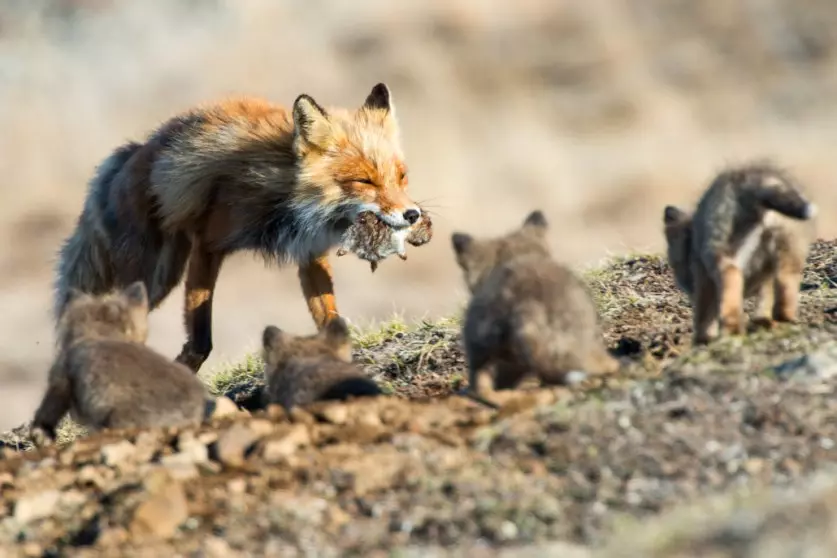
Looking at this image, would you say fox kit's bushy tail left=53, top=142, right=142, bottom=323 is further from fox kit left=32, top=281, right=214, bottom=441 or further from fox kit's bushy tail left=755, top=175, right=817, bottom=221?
fox kit's bushy tail left=755, top=175, right=817, bottom=221

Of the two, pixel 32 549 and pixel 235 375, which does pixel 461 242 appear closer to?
pixel 32 549

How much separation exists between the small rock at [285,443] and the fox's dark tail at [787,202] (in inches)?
101

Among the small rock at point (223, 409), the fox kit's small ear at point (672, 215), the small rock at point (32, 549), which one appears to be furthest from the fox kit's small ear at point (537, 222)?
the small rock at point (32, 549)

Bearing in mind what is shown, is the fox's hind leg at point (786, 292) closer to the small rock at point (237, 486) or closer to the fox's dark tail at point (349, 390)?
the fox's dark tail at point (349, 390)

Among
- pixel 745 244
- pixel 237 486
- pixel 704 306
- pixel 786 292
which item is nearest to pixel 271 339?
pixel 237 486

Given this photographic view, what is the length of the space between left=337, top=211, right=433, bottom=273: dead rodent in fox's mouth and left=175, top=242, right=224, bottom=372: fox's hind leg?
103 cm

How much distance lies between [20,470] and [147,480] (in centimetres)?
101

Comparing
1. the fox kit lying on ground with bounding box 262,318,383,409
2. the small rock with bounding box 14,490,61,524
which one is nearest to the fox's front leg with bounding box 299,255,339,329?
the fox kit lying on ground with bounding box 262,318,383,409

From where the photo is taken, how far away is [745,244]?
20.5 feet

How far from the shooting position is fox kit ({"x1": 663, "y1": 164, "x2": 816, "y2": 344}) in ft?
20.1

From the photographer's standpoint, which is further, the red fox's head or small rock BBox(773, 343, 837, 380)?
the red fox's head

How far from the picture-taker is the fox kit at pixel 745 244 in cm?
614

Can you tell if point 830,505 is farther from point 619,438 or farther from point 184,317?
point 184,317

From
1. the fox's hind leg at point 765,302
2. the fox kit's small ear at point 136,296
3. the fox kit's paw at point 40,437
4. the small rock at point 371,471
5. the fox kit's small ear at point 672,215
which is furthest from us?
the fox kit's small ear at point 672,215
